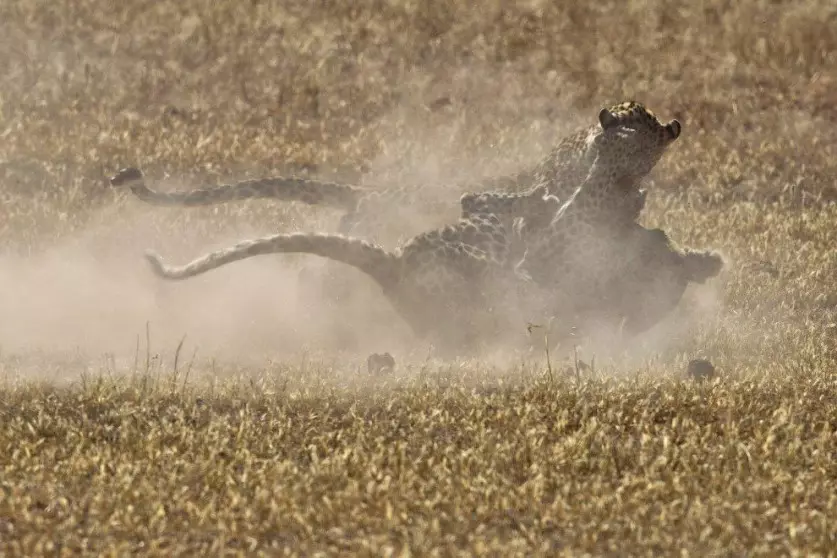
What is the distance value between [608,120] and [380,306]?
6.65ft

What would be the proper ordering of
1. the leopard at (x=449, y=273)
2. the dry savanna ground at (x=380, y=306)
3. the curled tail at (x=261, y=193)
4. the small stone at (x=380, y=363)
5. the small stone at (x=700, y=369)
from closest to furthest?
1. the dry savanna ground at (x=380, y=306)
2. the small stone at (x=700, y=369)
3. the small stone at (x=380, y=363)
4. the leopard at (x=449, y=273)
5. the curled tail at (x=261, y=193)

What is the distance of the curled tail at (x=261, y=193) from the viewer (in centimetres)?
1052

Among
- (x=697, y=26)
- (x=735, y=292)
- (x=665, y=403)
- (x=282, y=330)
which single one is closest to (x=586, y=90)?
(x=697, y=26)

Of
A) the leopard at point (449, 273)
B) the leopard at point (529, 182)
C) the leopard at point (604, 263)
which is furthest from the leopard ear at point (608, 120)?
the leopard at point (449, 273)

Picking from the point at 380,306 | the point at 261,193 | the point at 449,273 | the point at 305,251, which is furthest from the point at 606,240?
the point at 261,193

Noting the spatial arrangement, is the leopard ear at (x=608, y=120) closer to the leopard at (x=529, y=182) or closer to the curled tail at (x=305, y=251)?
the leopard at (x=529, y=182)

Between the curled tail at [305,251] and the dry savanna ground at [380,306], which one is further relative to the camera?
the curled tail at [305,251]

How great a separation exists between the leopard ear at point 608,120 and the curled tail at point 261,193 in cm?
196

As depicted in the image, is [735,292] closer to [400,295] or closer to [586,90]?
[400,295]

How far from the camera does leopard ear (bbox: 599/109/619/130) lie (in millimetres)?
9969

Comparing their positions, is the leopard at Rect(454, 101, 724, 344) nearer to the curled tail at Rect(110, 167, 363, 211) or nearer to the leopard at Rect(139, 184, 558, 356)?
the leopard at Rect(139, 184, 558, 356)

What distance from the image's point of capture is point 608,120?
1000 cm

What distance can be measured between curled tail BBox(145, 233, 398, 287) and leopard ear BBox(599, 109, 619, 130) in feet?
5.27

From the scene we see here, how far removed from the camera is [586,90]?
18.9 m
